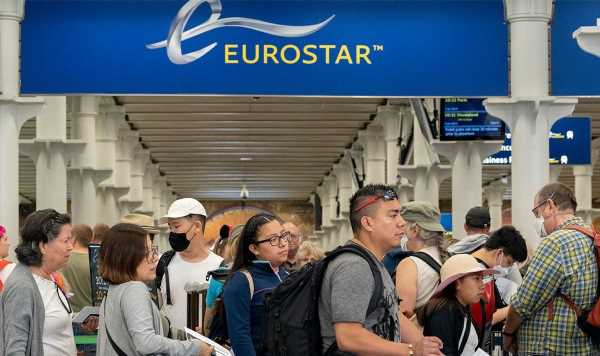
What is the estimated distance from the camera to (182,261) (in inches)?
300

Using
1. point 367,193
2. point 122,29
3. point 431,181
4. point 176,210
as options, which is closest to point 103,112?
point 431,181

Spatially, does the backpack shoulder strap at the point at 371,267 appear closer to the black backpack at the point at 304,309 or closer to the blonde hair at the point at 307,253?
the black backpack at the point at 304,309

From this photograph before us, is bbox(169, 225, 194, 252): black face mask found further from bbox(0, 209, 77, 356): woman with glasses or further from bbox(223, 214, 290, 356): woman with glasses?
bbox(0, 209, 77, 356): woman with glasses

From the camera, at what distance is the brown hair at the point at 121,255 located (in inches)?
221

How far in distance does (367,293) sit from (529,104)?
9.69 meters

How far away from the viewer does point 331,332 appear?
4.99m

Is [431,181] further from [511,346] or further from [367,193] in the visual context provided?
[367,193]

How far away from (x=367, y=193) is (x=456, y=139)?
15964mm

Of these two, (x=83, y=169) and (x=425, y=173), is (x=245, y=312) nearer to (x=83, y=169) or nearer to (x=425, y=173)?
(x=425, y=173)

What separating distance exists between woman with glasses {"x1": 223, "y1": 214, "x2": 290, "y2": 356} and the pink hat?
827mm

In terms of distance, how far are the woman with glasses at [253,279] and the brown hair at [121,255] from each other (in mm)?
752

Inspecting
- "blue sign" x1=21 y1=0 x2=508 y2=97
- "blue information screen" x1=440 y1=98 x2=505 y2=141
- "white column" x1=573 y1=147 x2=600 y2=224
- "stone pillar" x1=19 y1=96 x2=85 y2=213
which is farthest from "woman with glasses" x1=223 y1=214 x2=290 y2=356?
"white column" x1=573 y1=147 x2=600 y2=224

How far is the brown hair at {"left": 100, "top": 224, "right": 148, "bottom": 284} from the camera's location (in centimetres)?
562

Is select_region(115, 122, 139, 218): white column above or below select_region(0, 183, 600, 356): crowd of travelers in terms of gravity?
above
